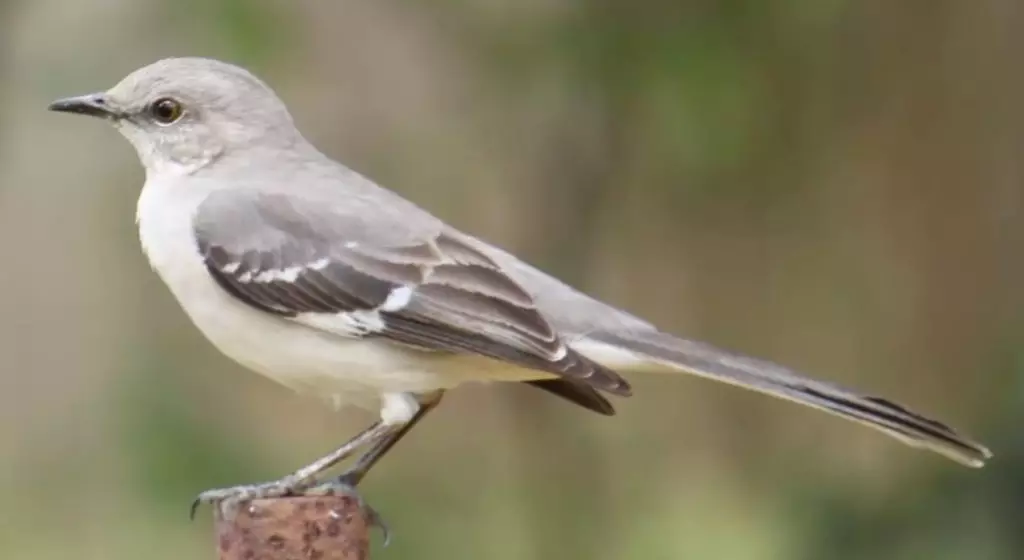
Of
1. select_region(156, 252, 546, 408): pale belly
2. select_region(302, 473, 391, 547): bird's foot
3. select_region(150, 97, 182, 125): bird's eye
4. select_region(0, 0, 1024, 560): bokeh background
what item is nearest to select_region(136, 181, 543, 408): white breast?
select_region(156, 252, 546, 408): pale belly

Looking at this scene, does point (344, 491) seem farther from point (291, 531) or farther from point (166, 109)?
point (166, 109)

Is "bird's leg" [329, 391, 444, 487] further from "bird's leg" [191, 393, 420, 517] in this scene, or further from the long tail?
the long tail

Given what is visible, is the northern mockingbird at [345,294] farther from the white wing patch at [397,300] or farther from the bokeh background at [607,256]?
the bokeh background at [607,256]

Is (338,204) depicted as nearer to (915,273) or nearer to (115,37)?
(115,37)

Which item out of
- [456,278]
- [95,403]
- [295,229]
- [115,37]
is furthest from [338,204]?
[95,403]

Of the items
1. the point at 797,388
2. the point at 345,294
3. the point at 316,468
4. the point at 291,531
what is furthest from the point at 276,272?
the point at 797,388

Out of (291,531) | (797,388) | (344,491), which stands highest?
(797,388)
